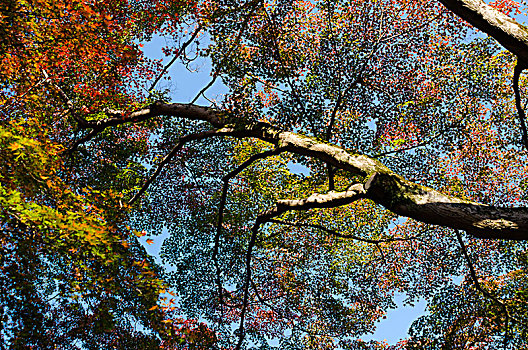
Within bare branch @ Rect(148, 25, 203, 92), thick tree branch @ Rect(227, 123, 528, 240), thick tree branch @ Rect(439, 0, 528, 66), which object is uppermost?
bare branch @ Rect(148, 25, 203, 92)

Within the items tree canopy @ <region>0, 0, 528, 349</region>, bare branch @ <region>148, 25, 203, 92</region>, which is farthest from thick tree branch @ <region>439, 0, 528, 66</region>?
bare branch @ <region>148, 25, 203, 92</region>

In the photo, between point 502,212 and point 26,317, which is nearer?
point 502,212

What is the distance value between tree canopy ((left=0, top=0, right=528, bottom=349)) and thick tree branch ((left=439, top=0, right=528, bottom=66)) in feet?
0.06

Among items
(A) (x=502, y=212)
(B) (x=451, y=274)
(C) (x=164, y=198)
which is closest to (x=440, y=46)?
(B) (x=451, y=274)

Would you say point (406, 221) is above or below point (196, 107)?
above

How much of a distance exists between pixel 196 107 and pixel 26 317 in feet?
15.2

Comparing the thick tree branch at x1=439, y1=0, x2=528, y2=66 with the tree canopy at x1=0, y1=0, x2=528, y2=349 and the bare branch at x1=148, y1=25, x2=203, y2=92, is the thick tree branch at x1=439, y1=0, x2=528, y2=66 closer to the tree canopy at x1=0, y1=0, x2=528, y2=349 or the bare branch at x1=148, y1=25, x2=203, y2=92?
the tree canopy at x1=0, y1=0, x2=528, y2=349

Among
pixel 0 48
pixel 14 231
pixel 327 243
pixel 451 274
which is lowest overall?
pixel 14 231

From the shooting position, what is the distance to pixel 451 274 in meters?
10.4

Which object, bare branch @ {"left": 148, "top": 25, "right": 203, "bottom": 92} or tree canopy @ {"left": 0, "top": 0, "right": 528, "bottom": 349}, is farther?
bare branch @ {"left": 148, "top": 25, "right": 203, "bottom": 92}

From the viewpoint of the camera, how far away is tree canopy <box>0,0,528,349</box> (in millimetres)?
4871

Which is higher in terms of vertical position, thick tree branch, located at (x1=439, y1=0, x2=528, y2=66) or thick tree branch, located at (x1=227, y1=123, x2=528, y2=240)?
thick tree branch, located at (x1=439, y1=0, x2=528, y2=66)

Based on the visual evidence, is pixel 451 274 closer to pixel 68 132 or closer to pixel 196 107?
pixel 196 107

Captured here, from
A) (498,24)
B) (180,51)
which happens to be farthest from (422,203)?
(180,51)
